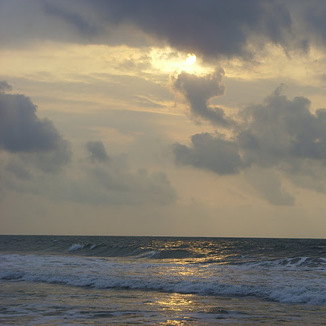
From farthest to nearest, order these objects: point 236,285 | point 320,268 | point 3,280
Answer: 1. point 320,268
2. point 3,280
3. point 236,285

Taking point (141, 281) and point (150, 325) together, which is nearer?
point (150, 325)

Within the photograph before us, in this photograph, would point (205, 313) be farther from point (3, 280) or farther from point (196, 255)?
point (196, 255)

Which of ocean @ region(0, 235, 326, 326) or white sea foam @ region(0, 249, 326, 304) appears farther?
white sea foam @ region(0, 249, 326, 304)

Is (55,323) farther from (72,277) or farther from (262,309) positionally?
(72,277)

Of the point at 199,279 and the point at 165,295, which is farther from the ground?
the point at 199,279

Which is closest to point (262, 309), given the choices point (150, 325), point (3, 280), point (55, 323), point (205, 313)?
point (205, 313)

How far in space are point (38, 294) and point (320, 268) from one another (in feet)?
75.4

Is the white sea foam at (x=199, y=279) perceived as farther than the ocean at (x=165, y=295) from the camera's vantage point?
Yes

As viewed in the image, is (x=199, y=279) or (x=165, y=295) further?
(x=199, y=279)

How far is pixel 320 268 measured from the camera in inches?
1487

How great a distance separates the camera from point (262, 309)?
2159 centimetres

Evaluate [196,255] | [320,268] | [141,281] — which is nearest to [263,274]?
[320,268]

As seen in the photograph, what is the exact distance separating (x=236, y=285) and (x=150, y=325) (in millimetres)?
11765

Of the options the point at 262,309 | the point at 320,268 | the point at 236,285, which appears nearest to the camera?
the point at 262,309
